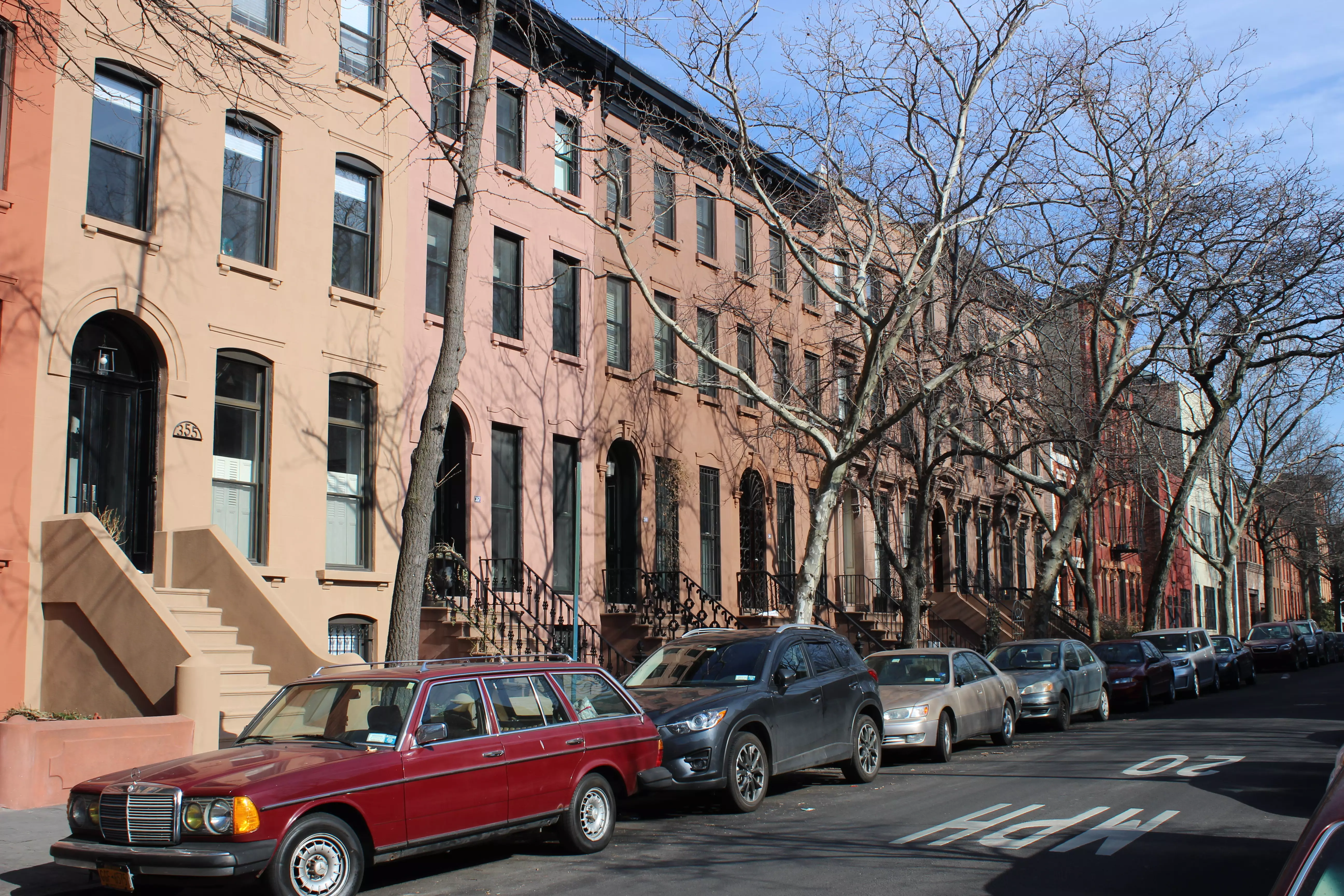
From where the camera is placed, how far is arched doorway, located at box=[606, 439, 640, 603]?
72.9 feet

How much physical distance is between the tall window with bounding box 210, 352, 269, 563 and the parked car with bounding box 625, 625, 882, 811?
626 cm

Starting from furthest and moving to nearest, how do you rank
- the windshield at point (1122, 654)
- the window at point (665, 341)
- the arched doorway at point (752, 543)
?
1. the arched doorway at point (752, 543)
2. the window at point (665, 341)
3. the windshield at point (1122, 654)

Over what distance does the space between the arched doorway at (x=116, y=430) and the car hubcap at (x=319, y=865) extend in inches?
318

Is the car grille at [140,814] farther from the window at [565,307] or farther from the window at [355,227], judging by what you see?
the window at [565,307]

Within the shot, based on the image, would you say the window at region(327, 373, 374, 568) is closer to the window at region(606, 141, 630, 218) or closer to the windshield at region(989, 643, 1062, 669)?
the window at region(606, 141, 630, 218)

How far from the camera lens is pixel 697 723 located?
10703 millimetres

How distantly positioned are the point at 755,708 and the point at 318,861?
16.3 feet

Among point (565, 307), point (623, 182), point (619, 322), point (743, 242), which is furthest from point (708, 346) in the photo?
point (623, 182)

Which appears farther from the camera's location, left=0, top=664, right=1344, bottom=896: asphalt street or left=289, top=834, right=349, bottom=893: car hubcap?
left=0, top=664, right=1344, bottom=896: asphalt street

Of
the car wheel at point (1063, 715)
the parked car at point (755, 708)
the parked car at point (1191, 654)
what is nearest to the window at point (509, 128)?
the parked car at point (755, 708)

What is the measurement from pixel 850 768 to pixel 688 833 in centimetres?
333

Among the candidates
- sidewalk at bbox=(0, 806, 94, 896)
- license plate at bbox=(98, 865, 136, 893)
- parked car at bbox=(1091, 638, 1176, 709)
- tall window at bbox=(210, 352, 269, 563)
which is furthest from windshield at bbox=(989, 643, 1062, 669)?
license plate at bbox=(98, 865, 136, 893)

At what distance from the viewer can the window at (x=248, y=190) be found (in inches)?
617

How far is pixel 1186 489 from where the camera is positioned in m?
31.7
